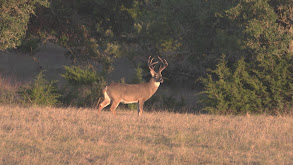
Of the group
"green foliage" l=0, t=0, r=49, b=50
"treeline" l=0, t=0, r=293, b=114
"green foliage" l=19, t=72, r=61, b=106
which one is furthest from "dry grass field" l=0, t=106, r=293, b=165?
"green foliage" l=19, t=72, r=61, b=106

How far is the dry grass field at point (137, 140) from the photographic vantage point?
26.5 ft

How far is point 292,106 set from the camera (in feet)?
57.1

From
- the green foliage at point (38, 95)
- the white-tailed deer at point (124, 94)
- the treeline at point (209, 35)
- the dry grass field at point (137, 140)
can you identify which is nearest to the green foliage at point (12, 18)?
the treeline at point (209, 35)

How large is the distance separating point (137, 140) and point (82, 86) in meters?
10.1

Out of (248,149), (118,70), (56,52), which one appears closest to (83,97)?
(248,149)

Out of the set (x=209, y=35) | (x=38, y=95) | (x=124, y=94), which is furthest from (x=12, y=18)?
(x=209, y=35)

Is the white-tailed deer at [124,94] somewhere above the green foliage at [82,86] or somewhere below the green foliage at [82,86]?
above

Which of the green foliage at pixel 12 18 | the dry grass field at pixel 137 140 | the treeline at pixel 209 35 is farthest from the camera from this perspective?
the treeline at pixel 209 35

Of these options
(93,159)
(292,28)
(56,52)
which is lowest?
(56,52)

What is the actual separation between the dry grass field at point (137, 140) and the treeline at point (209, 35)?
3.50 metres

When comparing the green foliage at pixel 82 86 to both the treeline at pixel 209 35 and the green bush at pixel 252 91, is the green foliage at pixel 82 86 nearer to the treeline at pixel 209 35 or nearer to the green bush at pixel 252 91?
the treeline at pixel 209 35

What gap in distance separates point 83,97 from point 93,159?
36.5 ft

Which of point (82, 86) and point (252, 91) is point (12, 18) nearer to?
point (82, 86)

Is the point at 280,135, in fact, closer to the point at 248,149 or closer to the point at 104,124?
the point at 248,149
